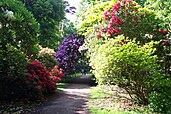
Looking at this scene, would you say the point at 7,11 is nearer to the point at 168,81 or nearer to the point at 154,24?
the point at 168,81

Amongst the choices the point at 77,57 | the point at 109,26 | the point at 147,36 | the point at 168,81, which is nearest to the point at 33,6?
the point at 77,57

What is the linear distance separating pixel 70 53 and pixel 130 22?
8.36 meters

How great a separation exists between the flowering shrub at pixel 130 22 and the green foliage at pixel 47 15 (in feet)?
33.8

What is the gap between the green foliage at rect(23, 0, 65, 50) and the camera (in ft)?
62.6

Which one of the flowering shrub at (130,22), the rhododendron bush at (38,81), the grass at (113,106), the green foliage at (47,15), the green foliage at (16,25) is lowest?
the grass at (113,106)

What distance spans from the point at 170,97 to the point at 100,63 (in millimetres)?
2503

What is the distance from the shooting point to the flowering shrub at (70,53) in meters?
17.2

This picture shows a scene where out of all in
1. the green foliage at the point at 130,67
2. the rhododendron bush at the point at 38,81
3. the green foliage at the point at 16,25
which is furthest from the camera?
the rhododendron bush at the point at 38,81

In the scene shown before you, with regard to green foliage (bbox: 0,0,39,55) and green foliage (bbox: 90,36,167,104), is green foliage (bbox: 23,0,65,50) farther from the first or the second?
green foliage (bbox: 0,0,39,55)

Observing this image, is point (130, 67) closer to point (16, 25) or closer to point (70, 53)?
point (16, 25)

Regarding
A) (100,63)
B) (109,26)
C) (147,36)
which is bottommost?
(100,63)

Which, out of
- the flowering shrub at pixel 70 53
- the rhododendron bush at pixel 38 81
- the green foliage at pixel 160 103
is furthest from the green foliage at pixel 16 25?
the flowering shrub at pixel 70 53

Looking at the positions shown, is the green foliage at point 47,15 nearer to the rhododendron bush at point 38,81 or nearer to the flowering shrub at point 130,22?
the rhododendron bush at point 38,81

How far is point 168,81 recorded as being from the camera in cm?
738
